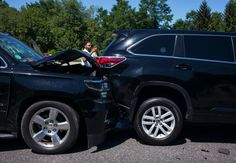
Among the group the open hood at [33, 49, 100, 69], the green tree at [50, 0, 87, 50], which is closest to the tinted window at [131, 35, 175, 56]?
the open hood at [33, 49, 100, 69]

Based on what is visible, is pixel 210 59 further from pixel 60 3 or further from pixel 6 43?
pixel 60 3

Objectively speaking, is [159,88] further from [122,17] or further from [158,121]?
[122,17]

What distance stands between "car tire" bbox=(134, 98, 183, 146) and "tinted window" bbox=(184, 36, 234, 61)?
880 mm

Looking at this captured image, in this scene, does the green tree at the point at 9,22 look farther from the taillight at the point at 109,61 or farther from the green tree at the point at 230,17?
the taillight at the point at 109,61

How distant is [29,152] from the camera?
17.6ft

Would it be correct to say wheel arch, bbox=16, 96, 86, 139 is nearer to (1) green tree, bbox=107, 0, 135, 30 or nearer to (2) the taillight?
(2) the taillight

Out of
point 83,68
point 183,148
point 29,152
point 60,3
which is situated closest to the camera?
point 29,152

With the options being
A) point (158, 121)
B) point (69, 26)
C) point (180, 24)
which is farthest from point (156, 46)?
point (180, 24)

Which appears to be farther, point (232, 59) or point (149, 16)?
point (149, 16)

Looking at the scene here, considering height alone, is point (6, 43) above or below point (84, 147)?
above

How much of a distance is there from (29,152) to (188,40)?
2978 mm

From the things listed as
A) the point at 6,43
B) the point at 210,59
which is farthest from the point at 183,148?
the point at 6,43

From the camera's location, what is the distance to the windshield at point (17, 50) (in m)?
5.51

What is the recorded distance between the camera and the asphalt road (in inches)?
203
